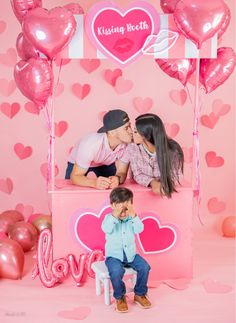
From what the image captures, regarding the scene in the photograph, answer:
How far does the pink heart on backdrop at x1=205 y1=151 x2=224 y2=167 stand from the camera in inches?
162

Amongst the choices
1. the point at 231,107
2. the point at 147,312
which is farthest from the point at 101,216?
the point at 231,107

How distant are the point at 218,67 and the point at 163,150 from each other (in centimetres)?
55

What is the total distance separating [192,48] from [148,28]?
0.25 m

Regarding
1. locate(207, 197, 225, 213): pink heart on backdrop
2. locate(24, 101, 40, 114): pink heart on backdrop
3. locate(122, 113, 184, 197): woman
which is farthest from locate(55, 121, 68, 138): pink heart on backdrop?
locate(207, 197, 225, 213): pink heart on backdrop

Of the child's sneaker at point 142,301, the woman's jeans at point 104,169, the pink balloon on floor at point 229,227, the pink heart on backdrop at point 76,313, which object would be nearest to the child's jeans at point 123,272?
the child's sneaker at point 142,301

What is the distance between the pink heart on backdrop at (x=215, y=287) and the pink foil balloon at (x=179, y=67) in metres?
1.15

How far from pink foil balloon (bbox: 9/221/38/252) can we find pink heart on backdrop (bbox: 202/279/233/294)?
1.14 meters

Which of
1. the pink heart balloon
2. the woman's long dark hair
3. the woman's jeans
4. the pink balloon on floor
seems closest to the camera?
the pink heart balloon

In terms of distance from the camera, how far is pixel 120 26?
2.72 m

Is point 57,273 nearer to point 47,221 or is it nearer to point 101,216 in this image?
point 101,216

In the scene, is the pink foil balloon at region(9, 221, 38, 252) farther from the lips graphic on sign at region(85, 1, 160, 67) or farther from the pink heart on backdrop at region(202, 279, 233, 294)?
the lips graphic on sign at region(85, 1, 160, 67)

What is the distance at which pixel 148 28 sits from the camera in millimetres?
2729

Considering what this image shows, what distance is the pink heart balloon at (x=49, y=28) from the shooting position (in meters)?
2.60

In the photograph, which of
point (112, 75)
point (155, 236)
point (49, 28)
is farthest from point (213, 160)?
point (49, 28)
